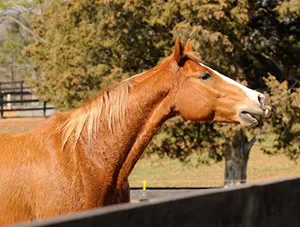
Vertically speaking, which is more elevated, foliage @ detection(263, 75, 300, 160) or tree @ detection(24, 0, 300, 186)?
tree @ detection(24, 0, 300, 186)

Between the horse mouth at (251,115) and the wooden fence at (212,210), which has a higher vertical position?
the horse mouth at (251,115)

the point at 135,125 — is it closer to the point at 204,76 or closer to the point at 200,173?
the point at 204,76

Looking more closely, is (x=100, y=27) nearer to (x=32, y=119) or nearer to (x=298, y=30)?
(x=298, y=30)

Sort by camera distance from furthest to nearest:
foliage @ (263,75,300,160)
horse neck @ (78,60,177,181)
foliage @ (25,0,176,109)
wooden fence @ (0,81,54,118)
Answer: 1. wooden fence @ (0,81,54,118)
2. foliage @ (25,0,176,109)
3. foliage @ (263,75,300,160)
4. horse neck @ (78,60,177,181)

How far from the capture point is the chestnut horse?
656 centimetres

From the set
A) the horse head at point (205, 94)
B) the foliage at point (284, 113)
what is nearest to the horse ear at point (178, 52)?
the horse head at point (205, 94)

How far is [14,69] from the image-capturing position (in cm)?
7175

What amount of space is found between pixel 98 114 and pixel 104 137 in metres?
0.23

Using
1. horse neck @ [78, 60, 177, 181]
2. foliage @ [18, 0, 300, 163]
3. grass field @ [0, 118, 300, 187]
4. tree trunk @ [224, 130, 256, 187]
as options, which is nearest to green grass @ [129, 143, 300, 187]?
grass field @ [0, 118, 300, 187]

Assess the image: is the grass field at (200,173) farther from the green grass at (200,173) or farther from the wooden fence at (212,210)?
the wooden fence at (212,210)

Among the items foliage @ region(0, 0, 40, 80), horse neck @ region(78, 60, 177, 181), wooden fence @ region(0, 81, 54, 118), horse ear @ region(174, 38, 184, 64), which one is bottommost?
horse neck @ region(78, 60, 177, 181)

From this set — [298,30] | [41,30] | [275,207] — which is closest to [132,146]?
[275,207]

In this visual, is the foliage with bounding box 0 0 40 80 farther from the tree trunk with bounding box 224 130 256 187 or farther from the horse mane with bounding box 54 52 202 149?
the horse mane with bounding box 54 52 202 149

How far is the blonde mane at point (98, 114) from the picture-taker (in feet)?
22.7
